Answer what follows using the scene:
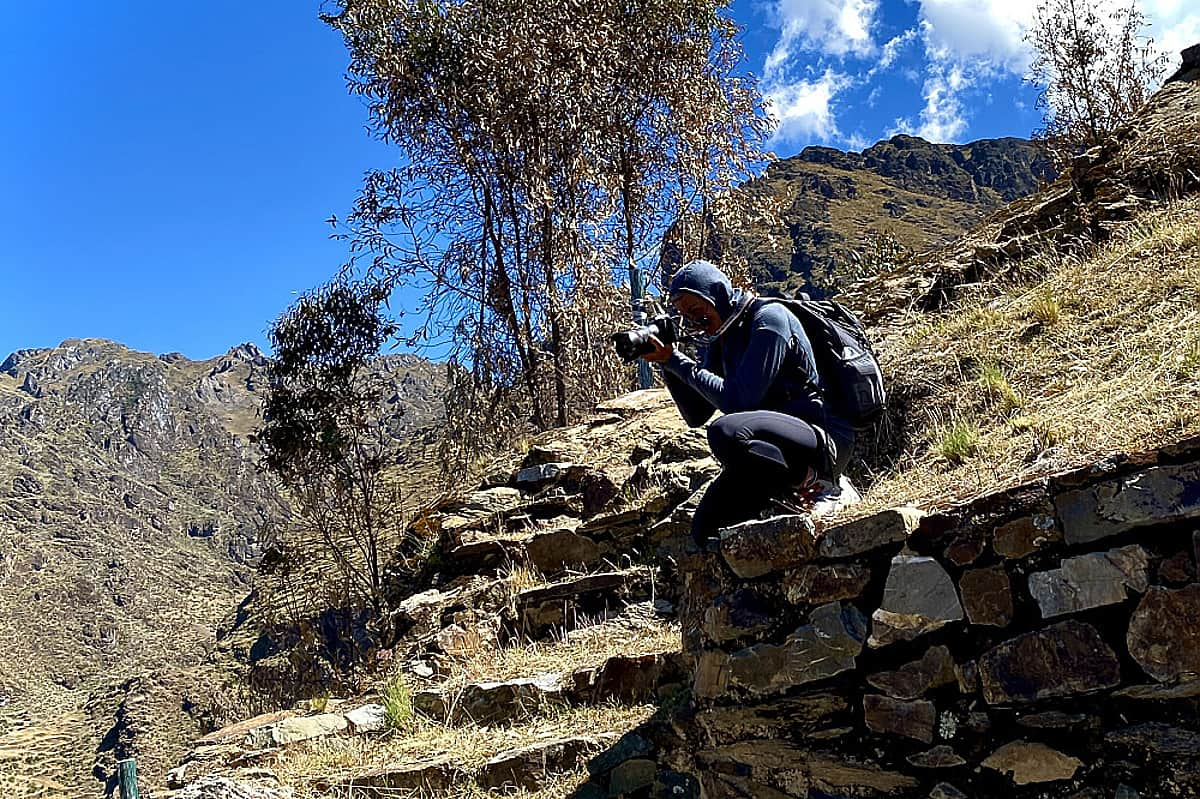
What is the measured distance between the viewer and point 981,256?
786 centimetres

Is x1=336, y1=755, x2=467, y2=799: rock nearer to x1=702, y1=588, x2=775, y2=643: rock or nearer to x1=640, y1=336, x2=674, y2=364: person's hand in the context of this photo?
x1=702, y1=588, x2=775, y2=643: rock

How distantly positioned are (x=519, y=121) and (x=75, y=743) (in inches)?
1158

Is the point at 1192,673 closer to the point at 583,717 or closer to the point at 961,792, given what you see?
the point at 961,792

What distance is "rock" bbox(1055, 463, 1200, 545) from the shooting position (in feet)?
9.29

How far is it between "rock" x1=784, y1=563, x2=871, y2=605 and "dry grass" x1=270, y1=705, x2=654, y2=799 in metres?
1.64

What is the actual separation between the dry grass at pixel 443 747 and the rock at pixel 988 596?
2.14 m

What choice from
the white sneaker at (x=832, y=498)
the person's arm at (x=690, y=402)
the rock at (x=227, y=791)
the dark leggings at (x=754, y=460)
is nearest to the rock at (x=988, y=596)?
the white sneaker at (x=832, y=498)

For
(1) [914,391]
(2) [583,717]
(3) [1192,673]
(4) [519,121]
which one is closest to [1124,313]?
(1) [914,391]

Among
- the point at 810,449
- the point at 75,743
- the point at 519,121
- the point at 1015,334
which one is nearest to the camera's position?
the point at 810,449

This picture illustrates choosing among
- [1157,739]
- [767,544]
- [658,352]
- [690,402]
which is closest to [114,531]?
[690,402]

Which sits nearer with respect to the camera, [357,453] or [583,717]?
[583,717]

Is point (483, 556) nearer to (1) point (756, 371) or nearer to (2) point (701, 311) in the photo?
(2) point (701, 311)

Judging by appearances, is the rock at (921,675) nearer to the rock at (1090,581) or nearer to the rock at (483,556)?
the rock at (1090,581)

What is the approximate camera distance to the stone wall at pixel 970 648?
285 cm
